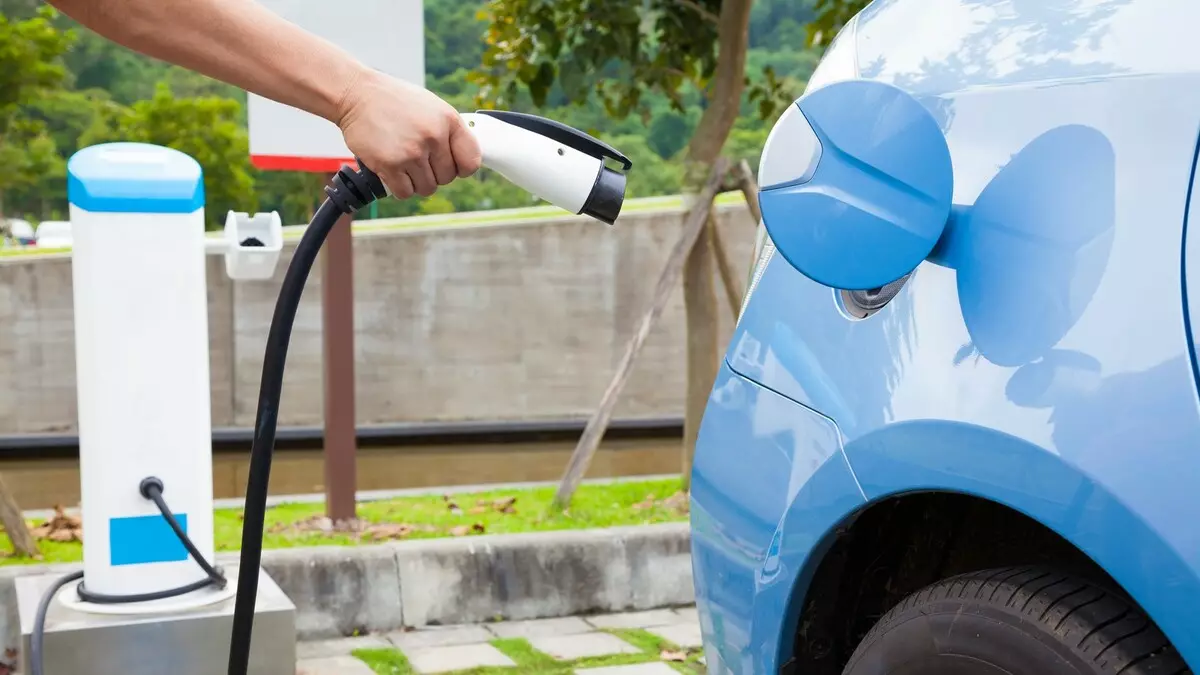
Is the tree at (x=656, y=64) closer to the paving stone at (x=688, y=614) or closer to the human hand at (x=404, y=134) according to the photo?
the paving stone at (x=688, y=614)

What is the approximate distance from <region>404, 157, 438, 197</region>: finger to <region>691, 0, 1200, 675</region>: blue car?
408 millimetres

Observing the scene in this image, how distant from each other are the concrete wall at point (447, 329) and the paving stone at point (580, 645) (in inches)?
300

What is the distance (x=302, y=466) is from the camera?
9633 millimetres

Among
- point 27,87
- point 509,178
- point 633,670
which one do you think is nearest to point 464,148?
point 509,178

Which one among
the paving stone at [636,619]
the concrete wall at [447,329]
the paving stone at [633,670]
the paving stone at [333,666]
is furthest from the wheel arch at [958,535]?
the concrete wall at [447,329]

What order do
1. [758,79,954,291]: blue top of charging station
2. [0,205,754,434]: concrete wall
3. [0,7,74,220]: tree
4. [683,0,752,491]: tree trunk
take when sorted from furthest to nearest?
[0,205,754,434]: concrete wall
[0,7,74,220]: tree
[683,0,752,491]: tree trunk
[758,79,954,291]: blue top of charging station

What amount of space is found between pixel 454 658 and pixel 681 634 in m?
0.74

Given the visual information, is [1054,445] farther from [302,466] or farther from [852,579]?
[302,466]

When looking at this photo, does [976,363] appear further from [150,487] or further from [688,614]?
[688,614]

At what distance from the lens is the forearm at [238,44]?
4.91 feet

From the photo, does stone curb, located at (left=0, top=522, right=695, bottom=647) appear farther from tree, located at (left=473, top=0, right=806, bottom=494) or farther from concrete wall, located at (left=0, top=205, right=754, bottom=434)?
concrete wall, located at (left=0, top=205, right=754, bottom=434)

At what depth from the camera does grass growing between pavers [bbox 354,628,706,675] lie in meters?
3.69

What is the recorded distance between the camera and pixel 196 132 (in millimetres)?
20438

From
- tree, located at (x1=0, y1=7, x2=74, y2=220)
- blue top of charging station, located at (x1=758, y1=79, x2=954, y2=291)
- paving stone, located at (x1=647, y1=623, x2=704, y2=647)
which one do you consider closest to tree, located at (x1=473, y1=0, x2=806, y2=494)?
paving stone, located at (x1=647, y1=623, x2=704, y2=647)
